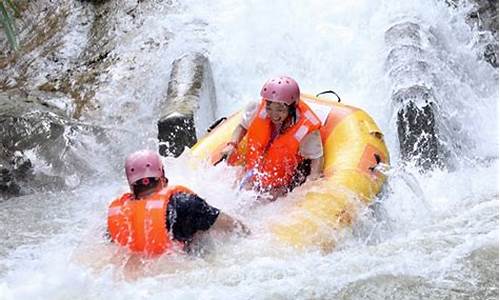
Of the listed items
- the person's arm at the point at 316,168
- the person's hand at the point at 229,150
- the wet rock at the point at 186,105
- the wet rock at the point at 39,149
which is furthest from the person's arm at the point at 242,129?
the wet rock at the point at 39,149

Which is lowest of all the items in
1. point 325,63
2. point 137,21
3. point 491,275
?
point 491,275

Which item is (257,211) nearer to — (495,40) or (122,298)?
(122,298)

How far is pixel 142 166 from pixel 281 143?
1.48 meters

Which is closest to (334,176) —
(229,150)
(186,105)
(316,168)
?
(316,168)

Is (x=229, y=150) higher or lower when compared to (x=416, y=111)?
lower

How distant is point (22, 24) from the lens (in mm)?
10852

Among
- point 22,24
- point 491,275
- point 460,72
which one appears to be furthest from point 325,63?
point 491,275

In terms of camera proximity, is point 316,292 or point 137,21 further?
point 137,21

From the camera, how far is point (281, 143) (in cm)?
556

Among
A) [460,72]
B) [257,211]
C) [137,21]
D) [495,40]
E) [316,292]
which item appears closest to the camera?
[316,292]

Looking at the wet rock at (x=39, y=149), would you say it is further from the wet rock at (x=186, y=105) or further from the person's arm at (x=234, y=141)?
the person's arm at (x=234, y=141)

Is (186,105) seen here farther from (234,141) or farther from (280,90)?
(280,90)

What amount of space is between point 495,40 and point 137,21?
466 centimetres

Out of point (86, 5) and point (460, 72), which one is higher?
point (86, 5)
